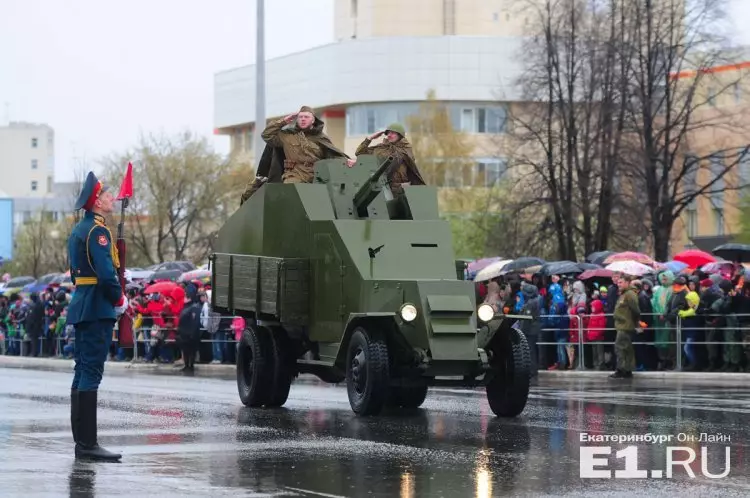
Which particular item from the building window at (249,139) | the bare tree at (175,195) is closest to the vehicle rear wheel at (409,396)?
the bare tree at (175,195)

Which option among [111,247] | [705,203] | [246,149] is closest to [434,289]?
[111,247]

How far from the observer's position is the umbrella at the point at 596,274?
107ft

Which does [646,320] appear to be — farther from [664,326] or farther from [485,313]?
[485,313]

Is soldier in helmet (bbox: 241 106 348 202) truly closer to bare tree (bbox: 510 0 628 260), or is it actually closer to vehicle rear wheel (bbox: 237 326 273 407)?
vehicle rear wheel (bbox: 237 326 273 407)

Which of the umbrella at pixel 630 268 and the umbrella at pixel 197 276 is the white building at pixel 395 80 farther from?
the umbrella at pixel 630 268

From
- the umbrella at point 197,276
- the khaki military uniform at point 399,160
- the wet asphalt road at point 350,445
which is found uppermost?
the khaki military uniform at point 399,160

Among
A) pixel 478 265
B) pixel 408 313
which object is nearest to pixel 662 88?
pixel 478 265

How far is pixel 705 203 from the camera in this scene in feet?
253

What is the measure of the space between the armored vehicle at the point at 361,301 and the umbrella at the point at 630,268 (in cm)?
1340

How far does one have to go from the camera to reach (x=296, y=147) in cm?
1994

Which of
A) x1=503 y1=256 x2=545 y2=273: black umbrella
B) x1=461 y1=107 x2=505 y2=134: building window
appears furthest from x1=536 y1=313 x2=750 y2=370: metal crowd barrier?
x1=461 y1=107 x2=505 y2=134: building window

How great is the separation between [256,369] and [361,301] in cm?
240

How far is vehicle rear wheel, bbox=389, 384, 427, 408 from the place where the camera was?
63.6 feet

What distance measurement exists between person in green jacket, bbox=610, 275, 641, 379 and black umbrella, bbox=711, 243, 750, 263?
665 cm
